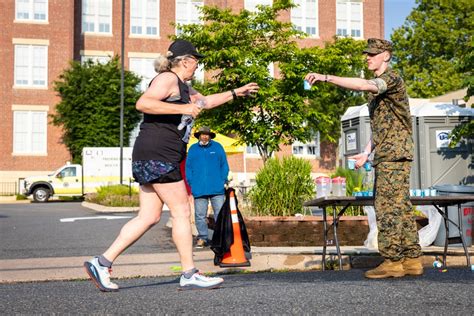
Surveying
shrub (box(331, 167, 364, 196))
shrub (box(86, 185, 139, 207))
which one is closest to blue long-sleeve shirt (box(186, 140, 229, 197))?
shrub (box(331, 167, 364, 196))

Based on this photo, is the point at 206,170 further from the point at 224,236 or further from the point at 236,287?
the point at 236,287

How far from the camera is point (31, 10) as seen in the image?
39.8m

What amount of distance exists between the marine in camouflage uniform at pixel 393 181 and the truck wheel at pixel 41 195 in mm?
27341

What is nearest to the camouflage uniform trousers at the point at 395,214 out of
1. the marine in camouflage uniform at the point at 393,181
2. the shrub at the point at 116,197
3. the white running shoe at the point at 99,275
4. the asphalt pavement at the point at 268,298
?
the marine in camouflage uniform at the point at 393,181

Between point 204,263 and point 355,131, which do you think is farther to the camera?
point 355,131

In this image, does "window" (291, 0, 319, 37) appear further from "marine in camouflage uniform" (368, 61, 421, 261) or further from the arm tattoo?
the arm tattoo

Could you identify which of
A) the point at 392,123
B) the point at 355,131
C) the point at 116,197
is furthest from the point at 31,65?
the point at 392,123

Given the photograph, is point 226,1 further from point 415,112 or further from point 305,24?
point 415,112

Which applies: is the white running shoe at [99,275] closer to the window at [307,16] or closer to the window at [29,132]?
the window at [29,132]

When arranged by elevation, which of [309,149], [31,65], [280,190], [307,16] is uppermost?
[307,16]

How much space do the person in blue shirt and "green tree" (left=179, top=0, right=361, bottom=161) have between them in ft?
38.7

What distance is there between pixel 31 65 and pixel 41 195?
406 inches

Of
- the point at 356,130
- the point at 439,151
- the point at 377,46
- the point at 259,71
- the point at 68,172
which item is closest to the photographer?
the point at 377,46

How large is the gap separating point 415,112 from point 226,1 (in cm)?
2886
